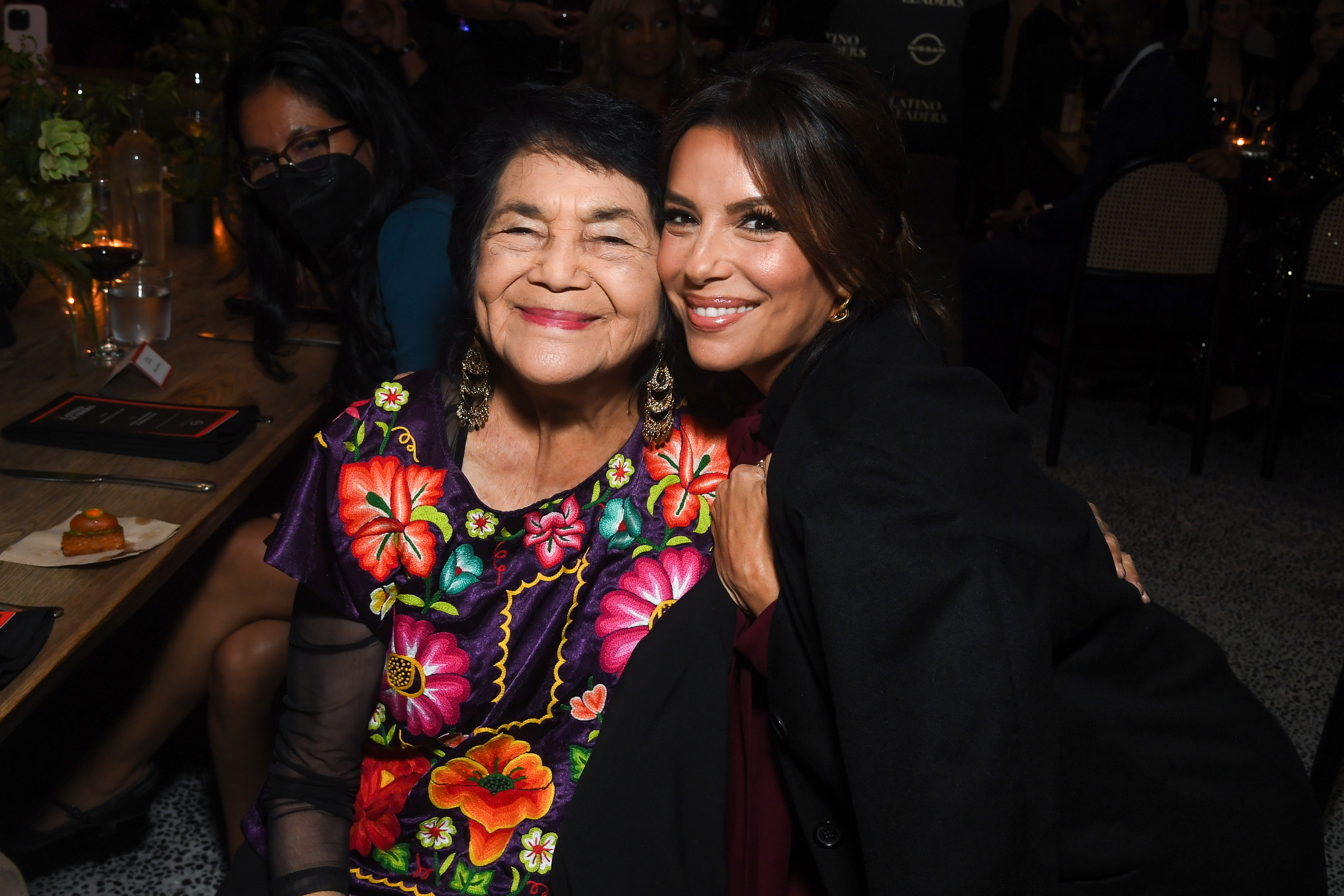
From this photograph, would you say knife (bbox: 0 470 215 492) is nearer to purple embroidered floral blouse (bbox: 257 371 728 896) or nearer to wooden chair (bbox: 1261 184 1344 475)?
purple embroidered floral blouse (bbox: 257 371 728 896)

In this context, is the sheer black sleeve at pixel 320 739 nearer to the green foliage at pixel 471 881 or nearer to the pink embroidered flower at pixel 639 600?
the green foliage at pixel 471 881

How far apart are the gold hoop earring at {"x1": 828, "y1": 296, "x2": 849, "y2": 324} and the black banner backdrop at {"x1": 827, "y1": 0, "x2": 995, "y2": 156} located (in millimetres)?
7739

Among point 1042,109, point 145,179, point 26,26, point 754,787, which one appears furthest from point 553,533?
point 1042,109

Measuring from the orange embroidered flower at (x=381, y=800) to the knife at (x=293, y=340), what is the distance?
1.18 meters

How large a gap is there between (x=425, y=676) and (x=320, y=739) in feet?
0.55

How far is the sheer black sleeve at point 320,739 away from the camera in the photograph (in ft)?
4.38

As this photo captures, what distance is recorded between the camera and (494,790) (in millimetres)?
1336

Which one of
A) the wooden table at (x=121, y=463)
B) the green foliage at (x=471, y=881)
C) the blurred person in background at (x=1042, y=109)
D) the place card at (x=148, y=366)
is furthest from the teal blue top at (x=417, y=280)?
the blurred person in background at (x=1042, y=109)

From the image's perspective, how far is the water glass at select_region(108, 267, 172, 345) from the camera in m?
2.24

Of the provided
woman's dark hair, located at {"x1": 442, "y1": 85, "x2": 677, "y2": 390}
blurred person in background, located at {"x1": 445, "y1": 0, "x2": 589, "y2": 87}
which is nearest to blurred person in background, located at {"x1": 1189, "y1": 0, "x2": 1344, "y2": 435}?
blurred person in background, located at {"x1": 445, "y1": 0, "x2": 589, "y2": 87}

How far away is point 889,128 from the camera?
125 centimetres

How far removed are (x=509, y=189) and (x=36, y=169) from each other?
1315 millimetres

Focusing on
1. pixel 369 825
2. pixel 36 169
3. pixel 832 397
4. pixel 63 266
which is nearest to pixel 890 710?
pixel 832 397

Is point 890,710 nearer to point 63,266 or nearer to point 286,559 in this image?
point 286,559
